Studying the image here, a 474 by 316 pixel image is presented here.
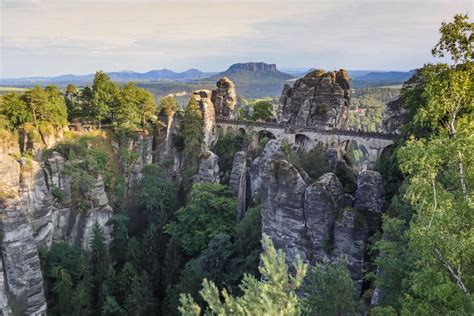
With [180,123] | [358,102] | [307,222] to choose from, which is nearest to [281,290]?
[307,222]

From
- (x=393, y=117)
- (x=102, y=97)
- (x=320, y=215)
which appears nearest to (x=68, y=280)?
(x=320, y=215)

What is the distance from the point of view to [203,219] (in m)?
33.0

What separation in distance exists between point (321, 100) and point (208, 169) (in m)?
15.4

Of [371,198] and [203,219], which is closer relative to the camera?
[371,198]

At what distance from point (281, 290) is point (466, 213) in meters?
5.88

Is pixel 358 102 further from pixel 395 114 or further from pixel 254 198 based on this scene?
pixel 254 198

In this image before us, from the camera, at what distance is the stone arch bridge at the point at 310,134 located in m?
38.8

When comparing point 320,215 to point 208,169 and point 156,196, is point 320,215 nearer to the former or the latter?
point 208,169

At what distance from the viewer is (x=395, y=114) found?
38344 mm

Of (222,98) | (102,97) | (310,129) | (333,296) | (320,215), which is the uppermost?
(102,97)

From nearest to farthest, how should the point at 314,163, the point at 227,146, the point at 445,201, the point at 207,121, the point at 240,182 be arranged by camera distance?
the point at 445,201 → the point at 314,163 → the point at 240,182 → the point at 207,121 → the point at 227,146

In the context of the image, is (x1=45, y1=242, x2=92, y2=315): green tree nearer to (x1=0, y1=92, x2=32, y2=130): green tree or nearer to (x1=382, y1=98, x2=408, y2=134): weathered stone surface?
(x1=0, y1=92, x2=32, y2=130): green tree

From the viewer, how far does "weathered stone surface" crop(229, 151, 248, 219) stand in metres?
35.8

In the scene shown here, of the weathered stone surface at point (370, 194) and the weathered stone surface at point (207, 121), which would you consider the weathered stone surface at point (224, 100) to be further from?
the weathered stone surface at point (370, 194)
